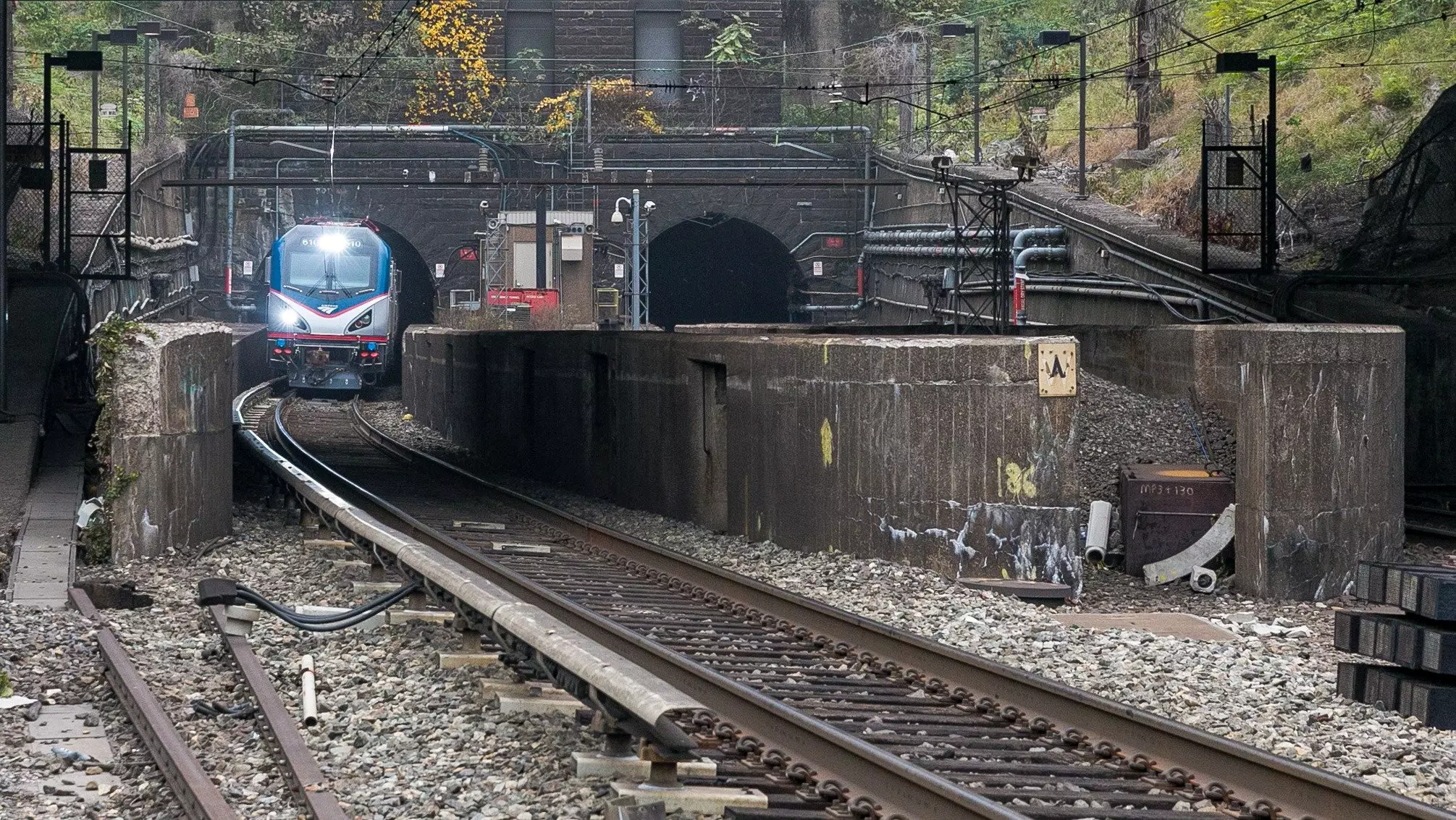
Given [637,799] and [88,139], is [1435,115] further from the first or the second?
Result: [88,139]

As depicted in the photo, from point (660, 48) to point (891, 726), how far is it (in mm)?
52050

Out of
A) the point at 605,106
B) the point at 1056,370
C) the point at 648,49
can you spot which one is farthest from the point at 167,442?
the point at 648,49

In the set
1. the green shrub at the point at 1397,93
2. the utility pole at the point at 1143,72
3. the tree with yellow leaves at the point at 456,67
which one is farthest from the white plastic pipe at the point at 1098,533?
the tree with yellow leaves at the point at 456,67

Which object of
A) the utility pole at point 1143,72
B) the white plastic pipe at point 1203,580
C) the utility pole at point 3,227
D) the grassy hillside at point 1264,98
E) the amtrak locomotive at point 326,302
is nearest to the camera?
the white plastic pipe at point 1203,580

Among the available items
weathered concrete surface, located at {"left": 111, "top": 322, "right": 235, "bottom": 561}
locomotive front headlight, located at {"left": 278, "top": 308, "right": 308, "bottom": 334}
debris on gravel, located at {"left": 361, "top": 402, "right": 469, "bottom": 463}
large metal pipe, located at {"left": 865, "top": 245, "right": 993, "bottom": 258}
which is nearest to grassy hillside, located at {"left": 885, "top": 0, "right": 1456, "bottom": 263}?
large metal pipe, located at {"left": 865, "top": 245, "right": 993, "bottom": 258}

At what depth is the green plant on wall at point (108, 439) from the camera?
13.0 metres

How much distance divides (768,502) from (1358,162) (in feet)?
75.4

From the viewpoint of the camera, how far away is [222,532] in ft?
47.5

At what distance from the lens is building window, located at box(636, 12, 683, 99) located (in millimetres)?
56812

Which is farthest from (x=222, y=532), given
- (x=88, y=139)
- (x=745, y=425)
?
(x=88, y=139)

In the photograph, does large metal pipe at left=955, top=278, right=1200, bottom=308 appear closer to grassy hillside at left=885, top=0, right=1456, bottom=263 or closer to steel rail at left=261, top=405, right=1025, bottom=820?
grassy hillside at left=885, top=0, right=1456, bottom=263

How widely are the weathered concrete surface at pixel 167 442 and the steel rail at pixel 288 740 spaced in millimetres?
3866

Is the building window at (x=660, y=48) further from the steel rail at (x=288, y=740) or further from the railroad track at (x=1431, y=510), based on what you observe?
the steel rail at (x=288, y=740)

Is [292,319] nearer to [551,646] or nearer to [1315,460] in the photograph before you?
[1315,460]
